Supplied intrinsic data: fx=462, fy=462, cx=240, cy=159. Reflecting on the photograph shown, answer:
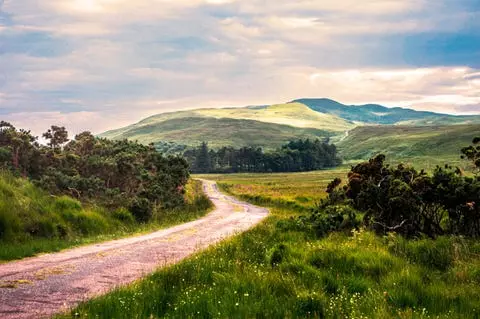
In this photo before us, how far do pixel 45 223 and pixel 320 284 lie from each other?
48.4 feet

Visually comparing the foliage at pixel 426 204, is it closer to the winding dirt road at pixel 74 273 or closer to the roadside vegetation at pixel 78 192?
the winding dirt road at pixel 74 273

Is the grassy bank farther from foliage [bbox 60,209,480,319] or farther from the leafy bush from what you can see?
the leafy bush

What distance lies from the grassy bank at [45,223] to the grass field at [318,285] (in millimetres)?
7676

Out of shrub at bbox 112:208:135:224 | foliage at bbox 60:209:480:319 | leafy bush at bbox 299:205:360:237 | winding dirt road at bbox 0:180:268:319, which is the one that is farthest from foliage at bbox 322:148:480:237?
shrub at bbox 112:208:135:224

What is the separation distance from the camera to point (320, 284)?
1045 centimetres

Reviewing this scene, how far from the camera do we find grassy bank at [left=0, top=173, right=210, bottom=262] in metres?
17.8

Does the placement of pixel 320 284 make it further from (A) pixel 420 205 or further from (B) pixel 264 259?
(A) pixel 420 205

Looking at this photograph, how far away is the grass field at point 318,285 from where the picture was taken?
28.7 feet

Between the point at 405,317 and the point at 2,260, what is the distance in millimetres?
12716

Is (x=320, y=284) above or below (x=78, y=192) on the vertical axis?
below

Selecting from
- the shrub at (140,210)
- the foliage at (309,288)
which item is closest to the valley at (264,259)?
the foliage at (309,288)

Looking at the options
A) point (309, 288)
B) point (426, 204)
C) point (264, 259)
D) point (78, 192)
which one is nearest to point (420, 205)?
point (426, 204)

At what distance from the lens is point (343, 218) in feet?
63.9

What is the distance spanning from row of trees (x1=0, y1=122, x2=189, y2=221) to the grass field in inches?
762
